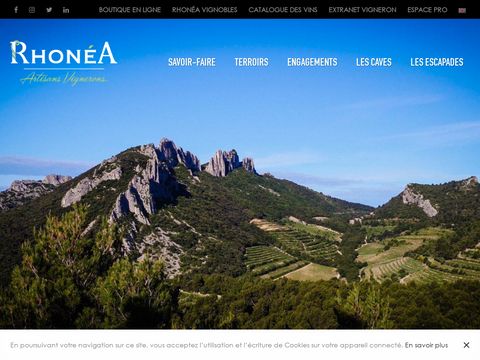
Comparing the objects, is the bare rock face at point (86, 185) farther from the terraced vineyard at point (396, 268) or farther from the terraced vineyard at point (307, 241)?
the terraced vineyard at point (396, 268)

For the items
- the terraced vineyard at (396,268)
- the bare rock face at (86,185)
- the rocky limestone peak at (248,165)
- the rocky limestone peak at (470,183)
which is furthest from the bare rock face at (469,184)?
the rocky limestone peak at (248,165)

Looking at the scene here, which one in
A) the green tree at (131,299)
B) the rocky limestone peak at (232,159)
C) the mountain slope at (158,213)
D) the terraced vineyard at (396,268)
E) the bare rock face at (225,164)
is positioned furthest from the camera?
the rocky limestone peak at (232,159)

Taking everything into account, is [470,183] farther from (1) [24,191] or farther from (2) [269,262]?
(1) [24,191]

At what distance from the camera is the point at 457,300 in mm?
12281

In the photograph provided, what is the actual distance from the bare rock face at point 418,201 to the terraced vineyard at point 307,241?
54.1ft

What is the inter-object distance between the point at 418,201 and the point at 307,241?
78.2ft

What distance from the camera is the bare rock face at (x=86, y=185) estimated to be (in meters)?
46.9

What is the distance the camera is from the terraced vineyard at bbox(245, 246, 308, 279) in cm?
4481

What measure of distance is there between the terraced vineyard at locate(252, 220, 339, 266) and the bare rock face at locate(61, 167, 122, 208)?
2868cm

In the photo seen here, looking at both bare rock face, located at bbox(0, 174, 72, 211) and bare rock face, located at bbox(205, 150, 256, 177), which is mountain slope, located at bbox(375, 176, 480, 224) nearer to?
bare rock face, located at bbox(205, 150, 256, 177)

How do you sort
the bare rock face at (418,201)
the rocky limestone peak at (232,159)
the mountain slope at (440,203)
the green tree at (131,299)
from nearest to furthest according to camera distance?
the green tree at (131,299) < the mountain slope at (440,203) < the bare rock face at (418,201) < the rocky limestone peak at (232,159)
